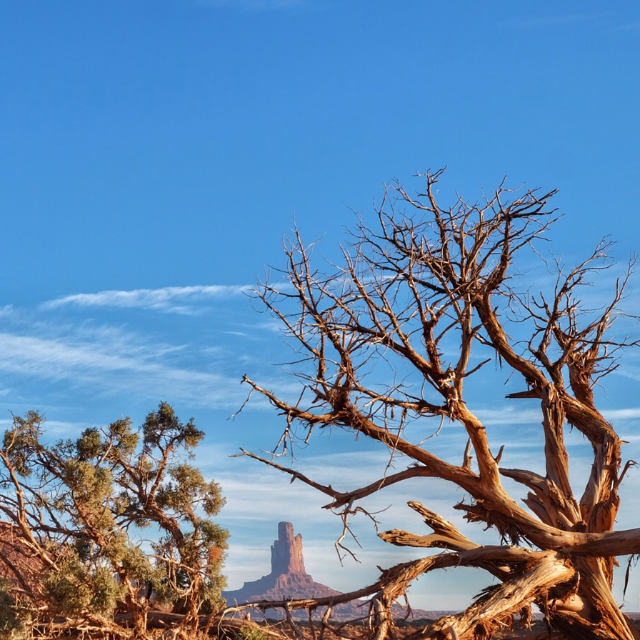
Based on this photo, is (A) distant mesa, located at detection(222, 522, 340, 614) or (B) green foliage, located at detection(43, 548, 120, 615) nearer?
(B) green foliage, located at detection(43, 548, 120, 615)

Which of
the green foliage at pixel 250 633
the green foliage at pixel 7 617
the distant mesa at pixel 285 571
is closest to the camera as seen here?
the green foliage at pixel 7 617

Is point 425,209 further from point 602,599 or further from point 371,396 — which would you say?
point 602,599

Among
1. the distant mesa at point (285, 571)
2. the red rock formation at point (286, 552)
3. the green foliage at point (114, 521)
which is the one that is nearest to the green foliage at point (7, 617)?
the green foliage at point (114, 521)

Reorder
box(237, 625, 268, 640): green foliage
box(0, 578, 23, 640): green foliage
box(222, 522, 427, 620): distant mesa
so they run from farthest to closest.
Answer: box(222, 522, 427, 620): distant mesa < box(237, 625, 268, 640): green foliage < box(0, 578, 23, 640): green foliage

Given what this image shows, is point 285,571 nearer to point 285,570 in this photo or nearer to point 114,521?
point 285,570

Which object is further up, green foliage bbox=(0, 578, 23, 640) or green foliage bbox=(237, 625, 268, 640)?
green foliage bbox=(0, 578, 23, 640)

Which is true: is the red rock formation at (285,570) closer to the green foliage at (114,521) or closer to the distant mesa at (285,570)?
the distant mesa at (285,570)

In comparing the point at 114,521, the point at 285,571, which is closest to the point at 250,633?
the point at 114,521

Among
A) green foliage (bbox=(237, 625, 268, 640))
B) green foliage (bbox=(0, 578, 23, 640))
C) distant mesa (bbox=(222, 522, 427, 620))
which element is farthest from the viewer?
distant mesa (bbox=(222, 522, 427, 620))

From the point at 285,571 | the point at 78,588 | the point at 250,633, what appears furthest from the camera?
the point at 285,571

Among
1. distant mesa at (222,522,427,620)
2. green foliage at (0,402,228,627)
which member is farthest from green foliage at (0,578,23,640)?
distant mesa at (222,522,427,620)

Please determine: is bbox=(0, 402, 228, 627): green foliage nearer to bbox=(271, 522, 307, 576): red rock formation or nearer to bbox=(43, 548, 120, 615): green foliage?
bbox=(43, 548, 120, 615): green foliage

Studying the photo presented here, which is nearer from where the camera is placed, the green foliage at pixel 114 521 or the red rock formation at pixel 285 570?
the green foliage at pixel 114 521

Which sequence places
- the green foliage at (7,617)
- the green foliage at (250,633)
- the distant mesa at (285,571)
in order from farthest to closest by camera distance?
the distant mesa at (285,571), the green foliage at (250,633), the green foliage at (7,617)
